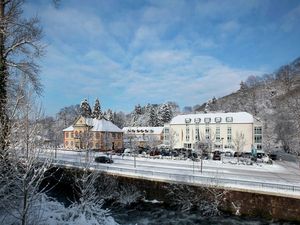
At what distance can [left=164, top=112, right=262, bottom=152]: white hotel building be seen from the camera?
65.6 m

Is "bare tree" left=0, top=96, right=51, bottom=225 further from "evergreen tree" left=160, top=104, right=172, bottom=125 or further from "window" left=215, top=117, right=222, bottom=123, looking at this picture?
"evergreen tree" left=160, top=104, right=172, bottom=125

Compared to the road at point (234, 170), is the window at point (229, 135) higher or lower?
higher

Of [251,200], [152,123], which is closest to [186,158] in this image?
[251,200]

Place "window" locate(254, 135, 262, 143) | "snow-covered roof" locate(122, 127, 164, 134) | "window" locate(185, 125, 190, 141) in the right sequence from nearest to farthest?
"window" locate(254, 135, 262, 143), "window" locate(185, 125, 190, 141), "snow-covered roof" locate(122, 127, 164, 134)

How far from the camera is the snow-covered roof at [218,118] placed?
67.6m

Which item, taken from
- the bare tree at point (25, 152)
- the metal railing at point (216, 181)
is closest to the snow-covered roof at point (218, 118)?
the metal railing at point (216, 181)

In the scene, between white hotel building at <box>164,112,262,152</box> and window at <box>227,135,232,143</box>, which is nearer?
white hotel building at <box>164,112,262,152</box>

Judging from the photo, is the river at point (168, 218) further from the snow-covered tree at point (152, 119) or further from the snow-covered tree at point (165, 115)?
the snow-covered tree at point (152, 119)

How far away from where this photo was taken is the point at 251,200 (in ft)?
82.5

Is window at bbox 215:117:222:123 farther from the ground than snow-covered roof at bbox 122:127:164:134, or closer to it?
farther from the ground

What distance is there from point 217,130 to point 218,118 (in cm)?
287

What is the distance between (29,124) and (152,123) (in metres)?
103

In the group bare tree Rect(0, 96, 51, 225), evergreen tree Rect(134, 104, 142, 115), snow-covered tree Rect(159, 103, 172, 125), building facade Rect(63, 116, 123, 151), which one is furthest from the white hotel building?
evergreen tree Rect(134, 104, 142, 115)

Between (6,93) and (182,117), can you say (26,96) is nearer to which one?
(6,93)
